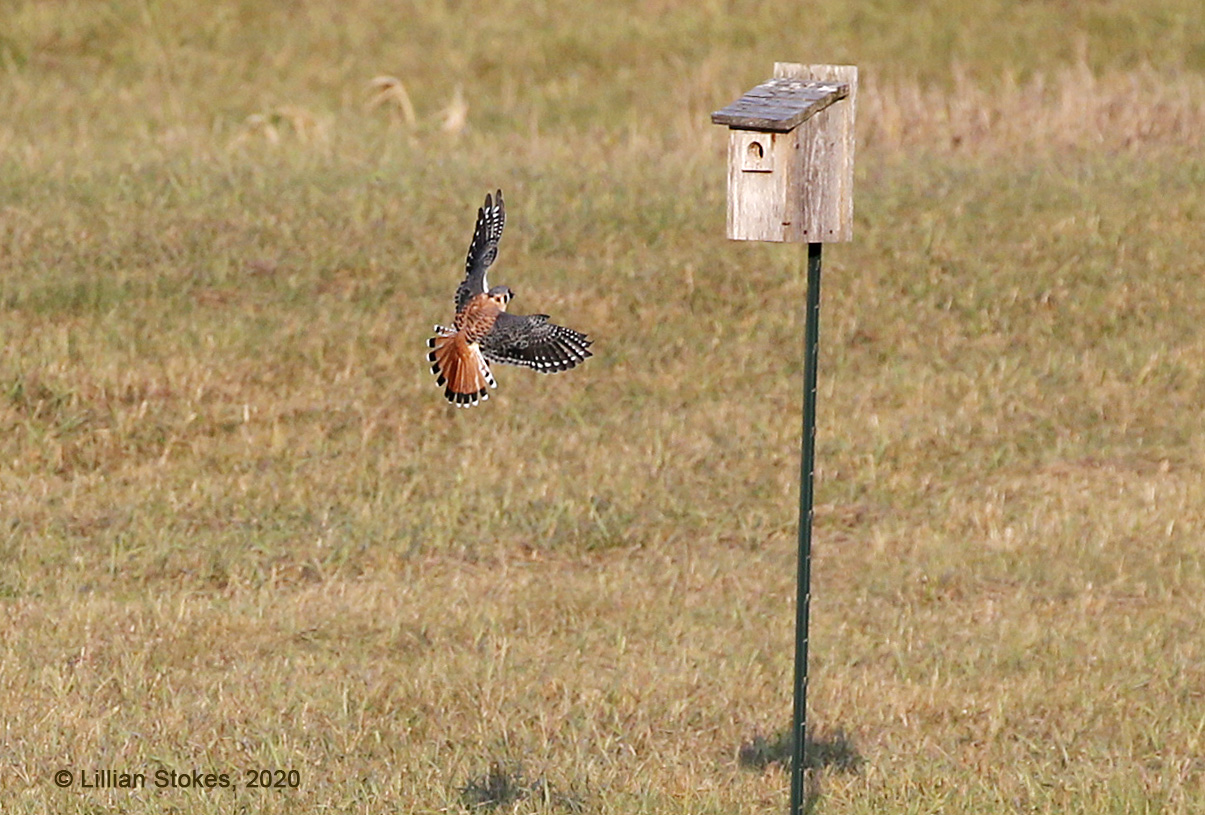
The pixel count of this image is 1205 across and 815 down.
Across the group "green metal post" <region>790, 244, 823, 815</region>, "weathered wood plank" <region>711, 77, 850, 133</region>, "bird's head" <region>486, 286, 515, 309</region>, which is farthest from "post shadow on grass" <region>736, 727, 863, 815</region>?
"bird's head" <region>486, 286, 515, 309</region>

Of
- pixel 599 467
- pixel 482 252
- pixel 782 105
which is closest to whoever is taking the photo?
pixel 482 252

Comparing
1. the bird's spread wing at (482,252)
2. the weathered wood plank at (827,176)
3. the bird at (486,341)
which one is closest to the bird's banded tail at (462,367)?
the bird at (486,341)

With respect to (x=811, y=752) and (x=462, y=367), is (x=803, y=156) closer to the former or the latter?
(x=462, y=367)

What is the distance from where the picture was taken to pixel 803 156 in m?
6.87

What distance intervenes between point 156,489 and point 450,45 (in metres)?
16.3

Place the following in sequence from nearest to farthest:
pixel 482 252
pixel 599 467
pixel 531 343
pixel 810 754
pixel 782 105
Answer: pixel 531 343, pixel 482 252, pixel 782 105, pixel 810 754, pixel 599 467

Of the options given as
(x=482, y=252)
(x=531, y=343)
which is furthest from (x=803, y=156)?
(x=531, y=343)

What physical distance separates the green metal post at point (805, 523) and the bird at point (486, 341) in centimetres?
141

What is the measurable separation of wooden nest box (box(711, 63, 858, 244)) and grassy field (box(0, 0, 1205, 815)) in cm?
258

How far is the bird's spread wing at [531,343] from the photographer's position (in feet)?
18.1

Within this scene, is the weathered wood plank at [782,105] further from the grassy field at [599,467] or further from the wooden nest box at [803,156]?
the grassy field at [599,467]

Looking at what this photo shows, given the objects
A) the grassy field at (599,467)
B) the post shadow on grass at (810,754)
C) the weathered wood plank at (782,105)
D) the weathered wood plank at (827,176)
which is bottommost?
the post shadow on grass at (810,754)

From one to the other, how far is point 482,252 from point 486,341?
37 centimetres

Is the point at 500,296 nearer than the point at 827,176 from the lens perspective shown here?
Yes
